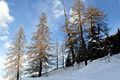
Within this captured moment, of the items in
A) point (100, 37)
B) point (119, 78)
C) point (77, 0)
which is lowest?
point (119, 78)

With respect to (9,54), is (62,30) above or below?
above

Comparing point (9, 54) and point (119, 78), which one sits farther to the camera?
point (9, 54)

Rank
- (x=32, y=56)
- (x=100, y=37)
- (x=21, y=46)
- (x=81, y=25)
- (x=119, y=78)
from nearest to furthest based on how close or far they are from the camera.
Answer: (x=119, y=78) → (x=81, y=25) → (x=32, y=56) → (x=100, y=37) → (x=21, y=46)

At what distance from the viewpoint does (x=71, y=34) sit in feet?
147

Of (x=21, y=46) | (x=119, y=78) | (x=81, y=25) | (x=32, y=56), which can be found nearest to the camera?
(x=119, y=78)

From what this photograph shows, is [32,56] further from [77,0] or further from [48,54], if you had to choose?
[77,0]

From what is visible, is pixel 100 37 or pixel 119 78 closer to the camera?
pixel 119 78

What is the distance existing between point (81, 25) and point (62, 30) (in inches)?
290

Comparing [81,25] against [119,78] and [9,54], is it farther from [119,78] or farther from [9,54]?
[119,78]

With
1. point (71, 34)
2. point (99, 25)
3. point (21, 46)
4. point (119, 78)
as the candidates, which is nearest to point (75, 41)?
point (71, 34)

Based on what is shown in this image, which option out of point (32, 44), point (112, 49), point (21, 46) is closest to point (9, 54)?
point (21, 46)

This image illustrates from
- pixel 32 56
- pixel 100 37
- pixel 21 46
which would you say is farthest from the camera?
pixel 21 46

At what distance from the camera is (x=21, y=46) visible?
1882 inches

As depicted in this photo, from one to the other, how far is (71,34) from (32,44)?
717 cm
